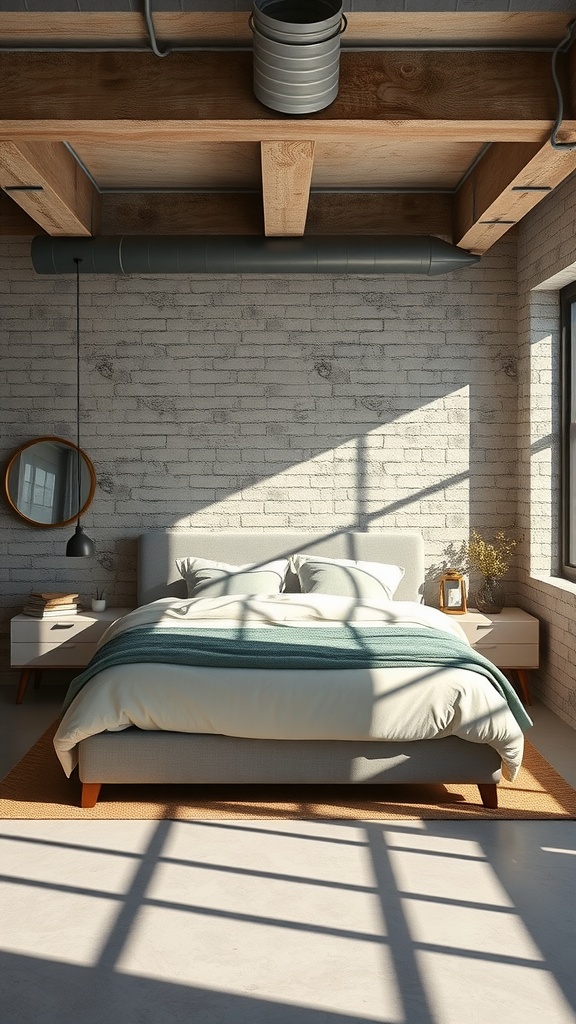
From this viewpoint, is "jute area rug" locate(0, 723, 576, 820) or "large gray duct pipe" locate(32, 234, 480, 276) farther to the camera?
"large gray duct pipe" locate(32, 234, 480, 276)

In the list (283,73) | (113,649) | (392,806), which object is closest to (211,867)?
(392,806)

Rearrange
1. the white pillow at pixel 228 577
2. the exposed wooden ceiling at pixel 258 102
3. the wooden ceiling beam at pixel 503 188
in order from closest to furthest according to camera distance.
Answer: the exposed wooden ceiling at pixel 258 102 → the wooden ceiling beam at pixel 503 188 → the white pillow at pixel 228 577

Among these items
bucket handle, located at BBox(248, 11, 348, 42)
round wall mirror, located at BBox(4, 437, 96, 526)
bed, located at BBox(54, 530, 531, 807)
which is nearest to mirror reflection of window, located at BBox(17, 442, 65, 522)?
round wall mirror, located at BBox(4, 437, 96, 526)

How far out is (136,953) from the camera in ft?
9.37

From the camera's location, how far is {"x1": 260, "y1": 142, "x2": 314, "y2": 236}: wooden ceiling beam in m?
4.33

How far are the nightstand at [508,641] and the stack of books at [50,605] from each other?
2.47 meters

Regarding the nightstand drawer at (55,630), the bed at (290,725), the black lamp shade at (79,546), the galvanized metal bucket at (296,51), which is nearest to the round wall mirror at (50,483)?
the black lamp shade at (79,546)

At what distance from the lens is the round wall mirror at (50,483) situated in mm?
6395

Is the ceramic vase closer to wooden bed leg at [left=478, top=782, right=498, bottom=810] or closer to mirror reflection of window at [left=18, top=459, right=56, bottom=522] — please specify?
wooden bed leg at [left=478, top=782, right=498, bottom=810]

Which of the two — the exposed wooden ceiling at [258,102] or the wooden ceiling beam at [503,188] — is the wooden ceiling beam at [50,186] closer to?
the exposed wooden ceiling at [258,102]

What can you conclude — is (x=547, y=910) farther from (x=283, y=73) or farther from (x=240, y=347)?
(x=240, y=347)

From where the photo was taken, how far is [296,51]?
10.8 ft

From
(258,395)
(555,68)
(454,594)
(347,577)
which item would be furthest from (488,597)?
(555,68)

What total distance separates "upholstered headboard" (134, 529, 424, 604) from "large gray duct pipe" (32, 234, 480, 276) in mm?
1763
